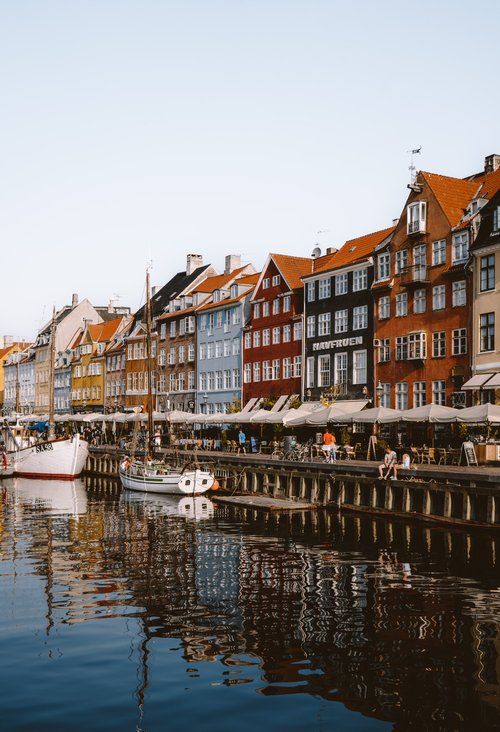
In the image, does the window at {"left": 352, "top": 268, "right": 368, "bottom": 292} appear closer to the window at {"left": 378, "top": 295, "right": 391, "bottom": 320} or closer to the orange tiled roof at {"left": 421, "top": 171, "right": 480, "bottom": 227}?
the window at {"left": 378, "top": 295, "right": 391, "bottom": 320}

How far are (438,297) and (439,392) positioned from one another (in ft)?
18.7

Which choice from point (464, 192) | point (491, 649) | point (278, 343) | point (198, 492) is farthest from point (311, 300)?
point (491, 649)

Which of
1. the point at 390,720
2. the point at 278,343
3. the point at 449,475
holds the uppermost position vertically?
the point at 278,343

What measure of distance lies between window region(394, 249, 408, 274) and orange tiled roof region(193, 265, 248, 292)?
3159 centimetres

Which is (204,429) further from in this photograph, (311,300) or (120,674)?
(120,674)

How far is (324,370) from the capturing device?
2397 inches

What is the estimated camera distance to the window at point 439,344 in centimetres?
4903

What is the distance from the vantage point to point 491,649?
16594mm

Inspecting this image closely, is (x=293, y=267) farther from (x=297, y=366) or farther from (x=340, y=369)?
(x=340, y=369)

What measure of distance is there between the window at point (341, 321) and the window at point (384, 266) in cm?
480

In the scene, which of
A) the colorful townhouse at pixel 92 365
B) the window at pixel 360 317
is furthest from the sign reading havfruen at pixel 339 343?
the colorful townhouse at pixel 92 365

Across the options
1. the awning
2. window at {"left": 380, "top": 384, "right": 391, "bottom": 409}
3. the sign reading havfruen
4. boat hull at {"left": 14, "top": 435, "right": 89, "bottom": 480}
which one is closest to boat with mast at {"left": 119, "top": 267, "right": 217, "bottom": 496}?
boat hull at {"left": 14, "top": 435, "right": 89, "bottom": 480}

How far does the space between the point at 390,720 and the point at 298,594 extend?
869 cm

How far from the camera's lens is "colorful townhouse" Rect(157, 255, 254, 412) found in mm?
82500
